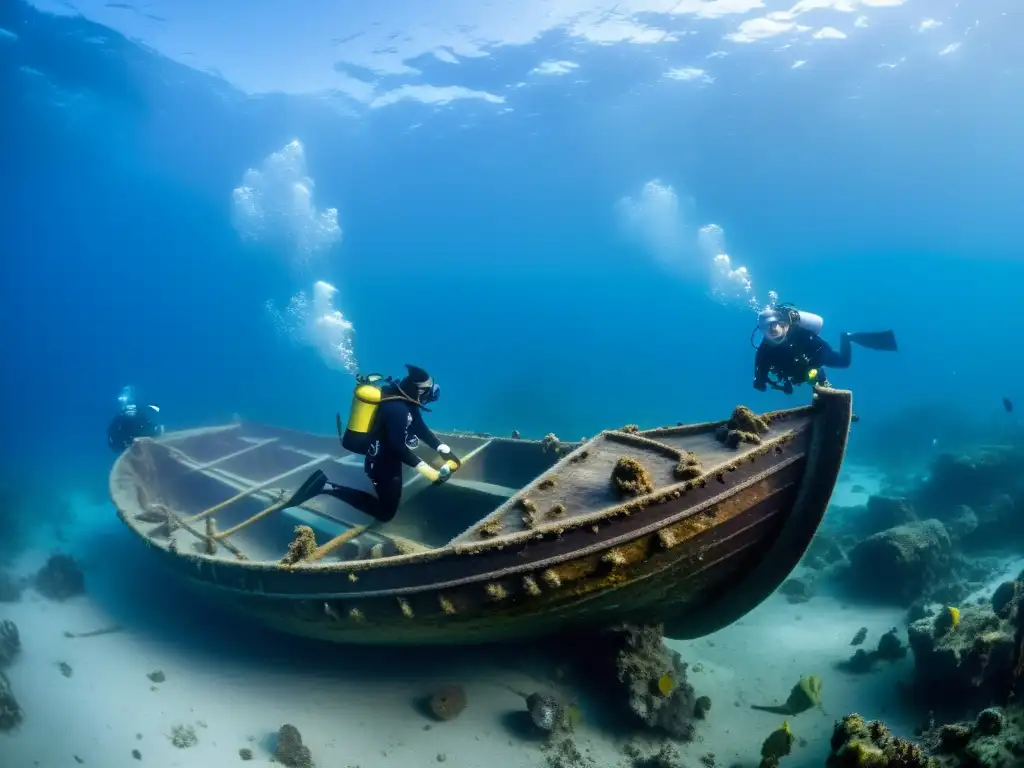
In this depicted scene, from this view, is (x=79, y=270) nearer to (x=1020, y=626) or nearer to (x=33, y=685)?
(x=33, y=685)

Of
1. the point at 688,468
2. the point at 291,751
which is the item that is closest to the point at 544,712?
the point at 291,751

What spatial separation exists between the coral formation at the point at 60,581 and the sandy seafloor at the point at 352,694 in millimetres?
1796

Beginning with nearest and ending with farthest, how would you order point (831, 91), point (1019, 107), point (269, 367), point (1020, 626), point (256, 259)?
point (1020, 626), point (831, 91), point (1019, 107), point (269, 367), point (256, 259)

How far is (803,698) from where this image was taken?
6117mm

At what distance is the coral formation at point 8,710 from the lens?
6789 millimetres

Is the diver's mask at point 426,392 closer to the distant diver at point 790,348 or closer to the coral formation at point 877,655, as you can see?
the distant diver at point 790,348

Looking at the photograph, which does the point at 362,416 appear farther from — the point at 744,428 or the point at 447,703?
the point at 744,428

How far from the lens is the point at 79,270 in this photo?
5256 inches

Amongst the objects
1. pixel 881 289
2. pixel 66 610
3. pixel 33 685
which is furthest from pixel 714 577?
pixel 881 289

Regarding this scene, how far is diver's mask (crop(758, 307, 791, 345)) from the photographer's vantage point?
28.0ft

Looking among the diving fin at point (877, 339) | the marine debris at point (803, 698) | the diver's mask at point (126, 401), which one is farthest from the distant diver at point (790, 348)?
the diver's mask at point (126, 401)

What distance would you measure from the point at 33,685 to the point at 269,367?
97.5 metres

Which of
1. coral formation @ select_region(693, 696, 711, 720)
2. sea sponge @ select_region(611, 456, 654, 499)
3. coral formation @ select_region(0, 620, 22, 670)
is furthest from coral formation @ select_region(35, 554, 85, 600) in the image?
sea sponge @ select_region(611, 456, 654, 499)

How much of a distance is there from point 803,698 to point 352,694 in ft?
17.8
